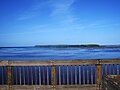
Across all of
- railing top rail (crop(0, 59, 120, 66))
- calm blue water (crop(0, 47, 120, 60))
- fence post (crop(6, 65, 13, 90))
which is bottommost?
calm blue water (crop(0, 47, 120, 60))

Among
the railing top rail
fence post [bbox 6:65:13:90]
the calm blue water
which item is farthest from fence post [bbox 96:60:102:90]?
the calm blue water

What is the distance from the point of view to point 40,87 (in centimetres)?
690

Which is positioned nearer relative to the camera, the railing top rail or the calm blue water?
the railing top rail

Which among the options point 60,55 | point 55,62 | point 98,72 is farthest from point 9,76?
point 60,55

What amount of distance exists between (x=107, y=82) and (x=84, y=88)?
3117 millimetres

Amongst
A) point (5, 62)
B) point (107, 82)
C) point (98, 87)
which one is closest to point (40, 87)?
point (5, 62)

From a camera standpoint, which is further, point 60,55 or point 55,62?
point 60,55

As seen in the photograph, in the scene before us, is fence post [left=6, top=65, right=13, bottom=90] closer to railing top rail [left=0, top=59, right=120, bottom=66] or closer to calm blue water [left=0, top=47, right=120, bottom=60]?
railing top rail [left=0, top=59, right=120, bottom=66]

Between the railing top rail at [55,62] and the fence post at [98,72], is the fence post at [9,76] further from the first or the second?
the fence post at [98,72]

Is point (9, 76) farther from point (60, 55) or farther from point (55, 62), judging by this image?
point (60, 55)

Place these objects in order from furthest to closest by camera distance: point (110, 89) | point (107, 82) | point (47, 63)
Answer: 1. point (47, 63)
2. point (107, 82)
3. point (110, 89)

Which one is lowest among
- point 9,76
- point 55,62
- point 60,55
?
point 60,55

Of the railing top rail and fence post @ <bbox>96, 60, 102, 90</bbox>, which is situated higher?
the railing top rail

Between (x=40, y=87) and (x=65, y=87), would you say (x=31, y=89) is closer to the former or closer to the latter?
(x=40, y=87)
